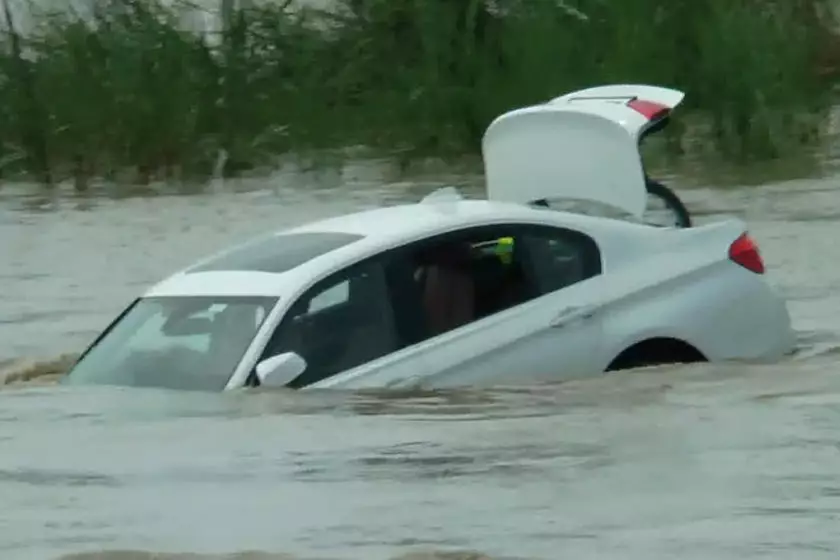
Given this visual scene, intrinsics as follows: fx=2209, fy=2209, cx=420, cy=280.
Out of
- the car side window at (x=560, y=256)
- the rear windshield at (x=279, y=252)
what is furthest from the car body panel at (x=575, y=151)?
the rear windshield at (x=279, y=252)

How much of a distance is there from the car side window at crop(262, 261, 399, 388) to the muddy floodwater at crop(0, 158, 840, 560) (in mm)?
212

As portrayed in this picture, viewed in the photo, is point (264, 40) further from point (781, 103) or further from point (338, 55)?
point (781, 103)

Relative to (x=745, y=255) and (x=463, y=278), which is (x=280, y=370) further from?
(x=745, y=255)

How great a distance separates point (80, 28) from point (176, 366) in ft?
44.8

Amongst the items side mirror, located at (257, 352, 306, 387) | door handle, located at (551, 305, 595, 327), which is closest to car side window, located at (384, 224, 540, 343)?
door handle, located at (551, 305, 595, 327)

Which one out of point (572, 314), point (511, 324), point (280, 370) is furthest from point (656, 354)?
point (280, 370)

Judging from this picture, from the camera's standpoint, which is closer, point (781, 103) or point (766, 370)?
point (766, 370)

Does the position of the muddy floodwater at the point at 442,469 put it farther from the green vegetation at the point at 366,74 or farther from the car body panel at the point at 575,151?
the green vegetation at the point at 366,74

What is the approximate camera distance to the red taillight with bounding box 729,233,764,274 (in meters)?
10.2

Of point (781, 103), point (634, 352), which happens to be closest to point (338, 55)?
point (781, 103)

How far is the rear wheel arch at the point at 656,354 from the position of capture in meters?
9.67

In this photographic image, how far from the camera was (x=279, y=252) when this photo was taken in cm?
955

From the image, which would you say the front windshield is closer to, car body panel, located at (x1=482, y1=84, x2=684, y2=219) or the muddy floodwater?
the muddy floodwater

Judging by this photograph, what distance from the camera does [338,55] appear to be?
77.8 ft
